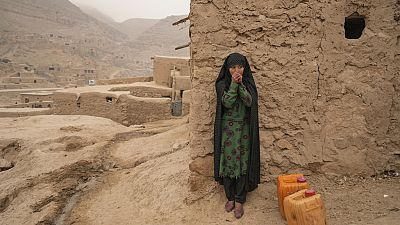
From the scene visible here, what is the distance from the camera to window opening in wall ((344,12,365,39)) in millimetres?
3521

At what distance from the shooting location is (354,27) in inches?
142

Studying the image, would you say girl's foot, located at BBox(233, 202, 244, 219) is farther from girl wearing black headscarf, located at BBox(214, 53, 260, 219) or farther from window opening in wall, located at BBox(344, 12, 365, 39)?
window opening in wall, located at BBox(344, 12, 365, 39)

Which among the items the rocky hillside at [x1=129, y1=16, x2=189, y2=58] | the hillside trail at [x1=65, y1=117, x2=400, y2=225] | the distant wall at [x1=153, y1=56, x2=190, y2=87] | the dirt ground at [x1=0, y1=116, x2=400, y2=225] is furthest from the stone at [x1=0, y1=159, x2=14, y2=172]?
the rocky hillside at [x1=129, y1=16, x2=189, y2=58]

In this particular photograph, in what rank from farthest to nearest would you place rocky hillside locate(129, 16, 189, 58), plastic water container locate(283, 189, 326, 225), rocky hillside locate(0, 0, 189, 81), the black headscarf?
rocky hillside locate(129, 16, 189, 58)
rocky hillside locate(0, 0, 189, 81)
the black headscarf
plastic water container locate(283, 189, 326, 225)

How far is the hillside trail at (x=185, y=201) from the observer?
10.1 feet

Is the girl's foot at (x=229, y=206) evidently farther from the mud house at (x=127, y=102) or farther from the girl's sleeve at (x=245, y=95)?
the mud house at (x=127, y=102)

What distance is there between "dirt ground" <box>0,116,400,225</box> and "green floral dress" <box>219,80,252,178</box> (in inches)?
15.7

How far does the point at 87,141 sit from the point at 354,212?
5884 mm

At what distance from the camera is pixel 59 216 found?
4.19m

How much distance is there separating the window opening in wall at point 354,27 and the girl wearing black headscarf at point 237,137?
1.18m

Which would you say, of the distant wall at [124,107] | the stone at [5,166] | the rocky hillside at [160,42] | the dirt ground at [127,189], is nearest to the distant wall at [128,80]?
the distant wall at [124,107]

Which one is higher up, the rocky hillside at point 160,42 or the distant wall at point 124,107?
the rocky hillside at point 160,42

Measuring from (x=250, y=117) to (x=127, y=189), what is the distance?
2158 millimetres

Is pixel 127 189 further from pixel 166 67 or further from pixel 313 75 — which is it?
pixel 166 67
